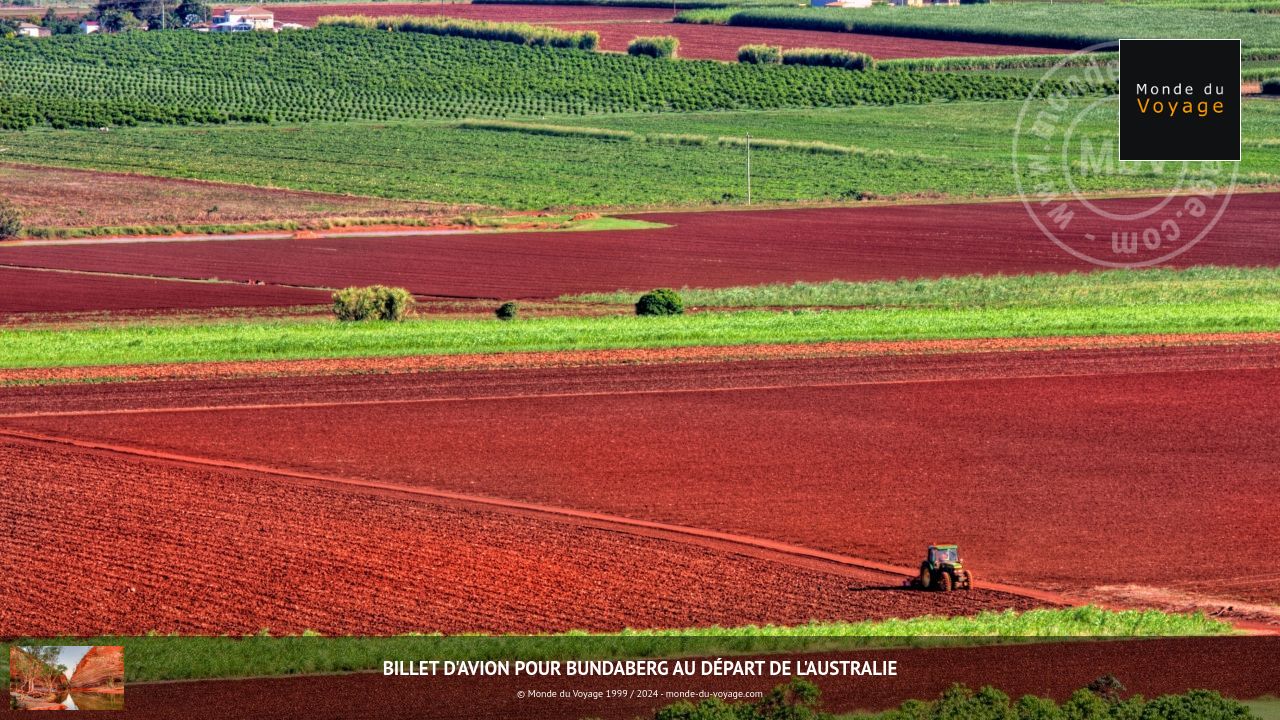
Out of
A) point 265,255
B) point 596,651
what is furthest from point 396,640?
point 265,255

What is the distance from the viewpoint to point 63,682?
19016mm

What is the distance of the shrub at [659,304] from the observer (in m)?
49.8

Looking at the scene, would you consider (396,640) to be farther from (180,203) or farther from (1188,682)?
(180,203)

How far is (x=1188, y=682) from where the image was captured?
64.1 ft

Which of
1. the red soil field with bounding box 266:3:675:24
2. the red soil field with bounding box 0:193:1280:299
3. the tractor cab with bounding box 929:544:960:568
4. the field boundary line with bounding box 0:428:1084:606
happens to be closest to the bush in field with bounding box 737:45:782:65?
the red soil field with bounding box 266:3:675:24

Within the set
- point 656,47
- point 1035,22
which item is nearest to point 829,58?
point 656,47

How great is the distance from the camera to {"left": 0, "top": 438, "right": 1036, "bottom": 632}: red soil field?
2220cm

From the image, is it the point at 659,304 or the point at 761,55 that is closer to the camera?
the point at 659,304

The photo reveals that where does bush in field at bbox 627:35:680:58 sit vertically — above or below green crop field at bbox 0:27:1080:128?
above

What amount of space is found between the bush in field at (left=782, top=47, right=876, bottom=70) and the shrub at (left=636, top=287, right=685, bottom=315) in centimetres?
9149

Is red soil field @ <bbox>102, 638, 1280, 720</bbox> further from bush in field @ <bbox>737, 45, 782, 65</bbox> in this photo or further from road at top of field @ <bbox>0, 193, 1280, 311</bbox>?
bush in field @ <bbox>737, 45, 782, 65</bbox>

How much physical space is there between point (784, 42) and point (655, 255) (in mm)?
86174

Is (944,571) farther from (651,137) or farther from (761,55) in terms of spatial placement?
(761,55)

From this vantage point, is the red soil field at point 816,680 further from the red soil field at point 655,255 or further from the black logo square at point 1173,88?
the red soil field at point 655,255
